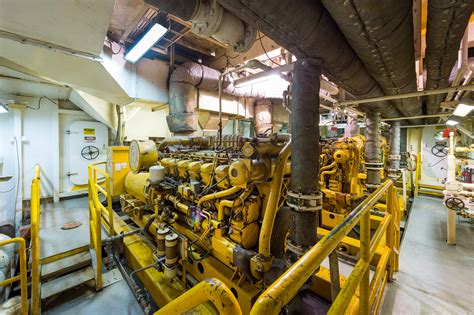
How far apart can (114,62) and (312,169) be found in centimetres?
391

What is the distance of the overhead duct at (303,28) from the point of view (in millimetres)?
979

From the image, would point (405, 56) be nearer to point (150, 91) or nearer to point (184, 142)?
point (184, 142)

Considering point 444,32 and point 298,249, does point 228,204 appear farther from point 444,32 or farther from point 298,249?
point 444,32

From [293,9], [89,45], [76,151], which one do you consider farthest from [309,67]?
[76,151]

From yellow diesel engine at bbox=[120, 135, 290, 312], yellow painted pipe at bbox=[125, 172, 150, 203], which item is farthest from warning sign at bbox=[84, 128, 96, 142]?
yellow diesel engine at bbox=[120, 135, 290, 312]

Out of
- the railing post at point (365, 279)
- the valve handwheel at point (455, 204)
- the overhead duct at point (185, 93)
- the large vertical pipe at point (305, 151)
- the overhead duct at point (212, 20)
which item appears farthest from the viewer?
the overhead duct at point (185, 93)

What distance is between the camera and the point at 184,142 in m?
3.68

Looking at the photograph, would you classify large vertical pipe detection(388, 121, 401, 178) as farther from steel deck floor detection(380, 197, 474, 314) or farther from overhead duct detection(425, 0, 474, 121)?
overhead duct detection(425, 0, 474, 121)

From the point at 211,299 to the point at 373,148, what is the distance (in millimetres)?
4370

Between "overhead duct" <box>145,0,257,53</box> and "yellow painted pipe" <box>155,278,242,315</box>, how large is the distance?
1.32 metres

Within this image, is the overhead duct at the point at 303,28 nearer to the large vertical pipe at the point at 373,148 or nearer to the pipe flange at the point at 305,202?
the pipe flange at the point at 305,202

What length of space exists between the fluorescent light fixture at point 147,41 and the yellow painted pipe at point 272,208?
7.82 feet

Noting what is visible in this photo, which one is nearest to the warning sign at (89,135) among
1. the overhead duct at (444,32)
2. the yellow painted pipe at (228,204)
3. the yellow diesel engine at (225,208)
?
the yellow diesel engine at (225,208)

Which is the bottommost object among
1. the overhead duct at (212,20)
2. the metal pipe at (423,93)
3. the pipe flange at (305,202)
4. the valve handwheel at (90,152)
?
the pipe flange at (305,202)
